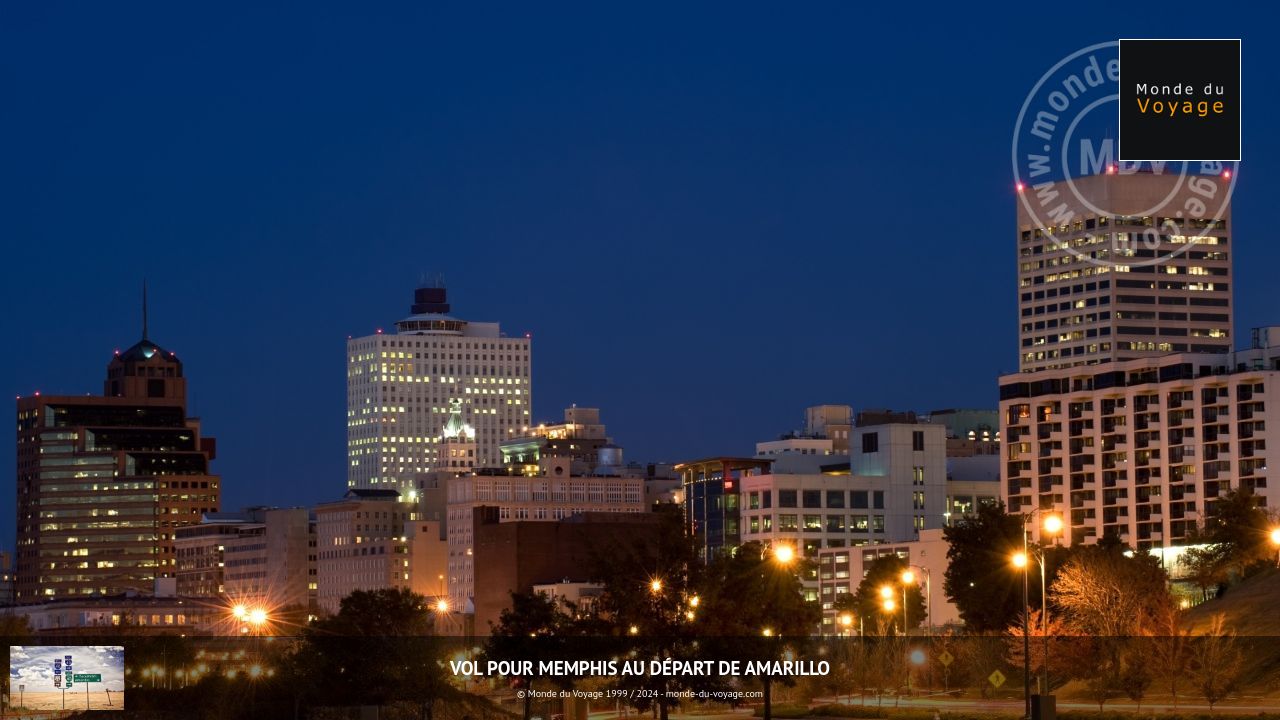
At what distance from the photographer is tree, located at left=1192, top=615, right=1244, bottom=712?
10931 cm

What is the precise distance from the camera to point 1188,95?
493 feet

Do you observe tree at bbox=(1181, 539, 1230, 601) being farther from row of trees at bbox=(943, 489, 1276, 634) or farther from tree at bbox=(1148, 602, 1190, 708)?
tree at bbox=(1148, 602, 1190, 708)

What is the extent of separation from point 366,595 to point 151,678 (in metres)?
18.9

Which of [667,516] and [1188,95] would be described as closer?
[667,516]

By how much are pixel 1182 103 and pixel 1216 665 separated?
50.0 m

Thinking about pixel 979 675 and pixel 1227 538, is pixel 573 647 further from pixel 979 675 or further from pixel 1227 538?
pixel 1227 538

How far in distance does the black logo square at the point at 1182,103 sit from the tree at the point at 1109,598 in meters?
25.1

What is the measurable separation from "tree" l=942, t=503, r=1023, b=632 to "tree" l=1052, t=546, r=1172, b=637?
14.6m

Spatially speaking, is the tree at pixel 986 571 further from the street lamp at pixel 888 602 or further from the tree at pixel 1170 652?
the tree at pixel 1170 652

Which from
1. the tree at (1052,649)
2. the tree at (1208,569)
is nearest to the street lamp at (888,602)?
the tree at (1208,569)

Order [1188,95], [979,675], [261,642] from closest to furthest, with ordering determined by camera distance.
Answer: [979,675]
[1188,95]
[261,642]

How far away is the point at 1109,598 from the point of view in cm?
12588

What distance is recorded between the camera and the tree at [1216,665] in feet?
359

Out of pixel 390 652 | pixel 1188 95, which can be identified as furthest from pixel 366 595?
pixel 1188 95
